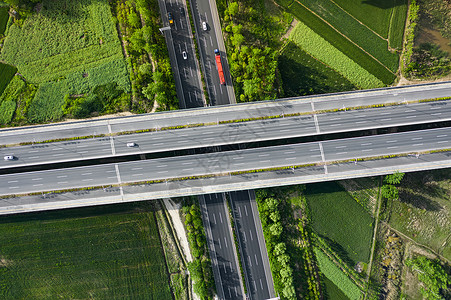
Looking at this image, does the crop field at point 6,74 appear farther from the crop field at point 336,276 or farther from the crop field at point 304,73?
the crop field at point 336,276

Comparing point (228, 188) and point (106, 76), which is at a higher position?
point (106, 76)

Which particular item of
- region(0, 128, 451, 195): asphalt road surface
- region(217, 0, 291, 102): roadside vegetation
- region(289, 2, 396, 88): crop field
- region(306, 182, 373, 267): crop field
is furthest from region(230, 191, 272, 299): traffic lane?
region(289, 2, 396, 88): crop field

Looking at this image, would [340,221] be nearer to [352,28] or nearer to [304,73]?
[304,73]

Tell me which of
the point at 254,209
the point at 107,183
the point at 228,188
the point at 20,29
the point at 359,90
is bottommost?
the point at 254,209

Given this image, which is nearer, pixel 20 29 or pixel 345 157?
pixel 345 157

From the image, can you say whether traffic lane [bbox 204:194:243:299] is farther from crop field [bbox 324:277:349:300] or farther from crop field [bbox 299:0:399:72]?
crop field [bbox 299:0:399:72]

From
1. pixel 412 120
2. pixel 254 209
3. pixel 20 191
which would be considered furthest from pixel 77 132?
pixel 412 120

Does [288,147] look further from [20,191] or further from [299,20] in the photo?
[20,191]
